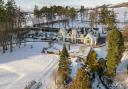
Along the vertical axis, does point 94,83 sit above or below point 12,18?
below

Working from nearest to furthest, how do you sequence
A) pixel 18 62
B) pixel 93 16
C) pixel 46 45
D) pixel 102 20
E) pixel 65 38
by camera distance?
pixel 18 62 → pixel 46 45 → pixel 65 38 → pixel 102 20 → pixel 93 16

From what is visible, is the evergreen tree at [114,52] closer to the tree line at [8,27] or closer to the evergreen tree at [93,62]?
the evergreen tree at [93,62]

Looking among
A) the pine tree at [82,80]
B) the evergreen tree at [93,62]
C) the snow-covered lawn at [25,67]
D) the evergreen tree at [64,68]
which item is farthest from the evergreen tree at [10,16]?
the pine tree at [82,80]

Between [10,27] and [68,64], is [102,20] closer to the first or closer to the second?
[10,27]

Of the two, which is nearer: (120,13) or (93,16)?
(93,16)

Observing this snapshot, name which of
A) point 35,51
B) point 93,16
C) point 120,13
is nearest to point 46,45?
point 35,51

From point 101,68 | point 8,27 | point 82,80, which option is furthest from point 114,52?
point 8,27

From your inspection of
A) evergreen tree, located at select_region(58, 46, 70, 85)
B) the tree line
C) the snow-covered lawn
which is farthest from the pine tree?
the tree line
